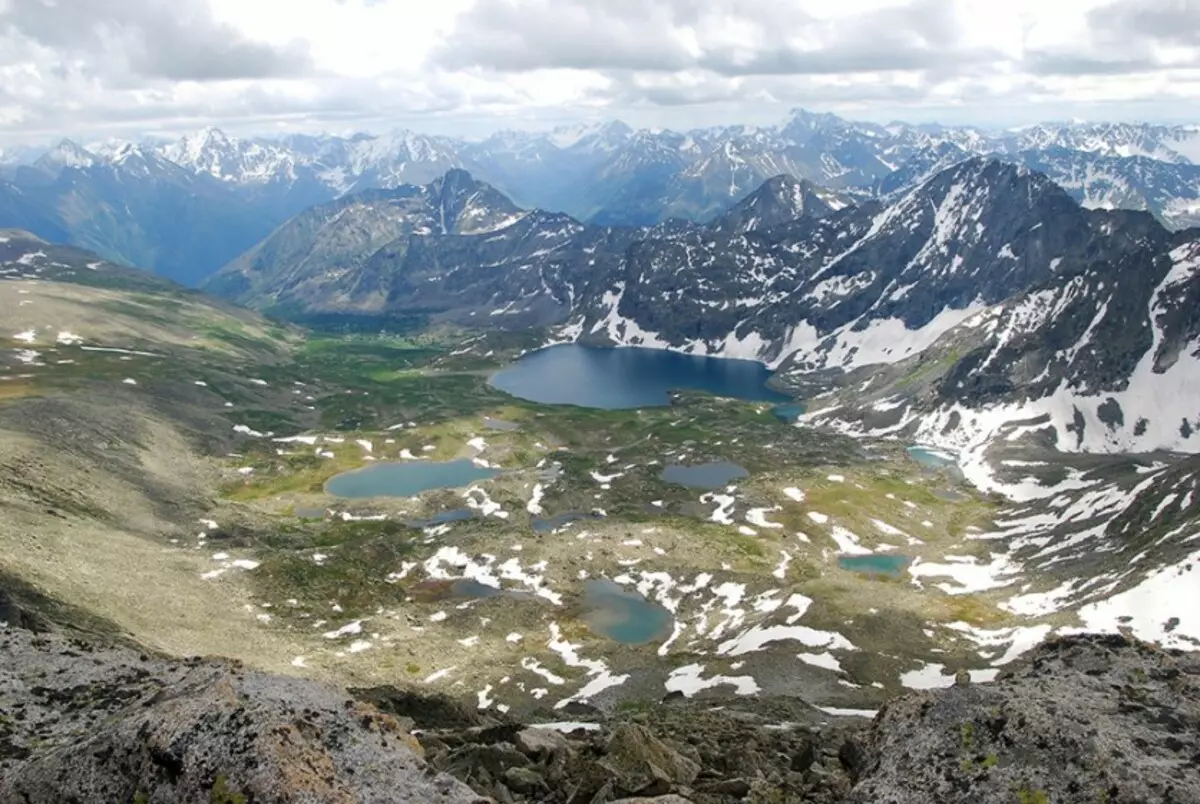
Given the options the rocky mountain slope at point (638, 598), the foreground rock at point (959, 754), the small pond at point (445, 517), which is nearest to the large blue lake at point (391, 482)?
the rocky mountain slope at point (638, 598)

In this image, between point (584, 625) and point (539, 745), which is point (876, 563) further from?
point (539, 745)

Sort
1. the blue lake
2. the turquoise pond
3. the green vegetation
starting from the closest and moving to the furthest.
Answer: the green vegetation, the turquoise pond, the blue lake

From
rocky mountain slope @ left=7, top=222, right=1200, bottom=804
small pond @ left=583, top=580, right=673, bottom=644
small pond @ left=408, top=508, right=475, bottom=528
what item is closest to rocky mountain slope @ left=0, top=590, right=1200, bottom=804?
rocky mountain slope @ left=7, top=222, right=1200, bottom=804

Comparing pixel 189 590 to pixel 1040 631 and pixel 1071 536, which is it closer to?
pixel 1040 631

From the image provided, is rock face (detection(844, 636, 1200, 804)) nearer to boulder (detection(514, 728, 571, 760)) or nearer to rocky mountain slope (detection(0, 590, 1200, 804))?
rocky mountain slope (detection(0, 590, 1200, 804))

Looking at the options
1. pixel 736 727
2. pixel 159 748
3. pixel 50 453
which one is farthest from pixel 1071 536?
pixel 50 453

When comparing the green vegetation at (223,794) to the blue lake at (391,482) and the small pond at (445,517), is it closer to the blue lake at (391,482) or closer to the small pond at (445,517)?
the small pond at (445,517)

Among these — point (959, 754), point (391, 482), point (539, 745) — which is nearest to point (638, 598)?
point (391, 482)
